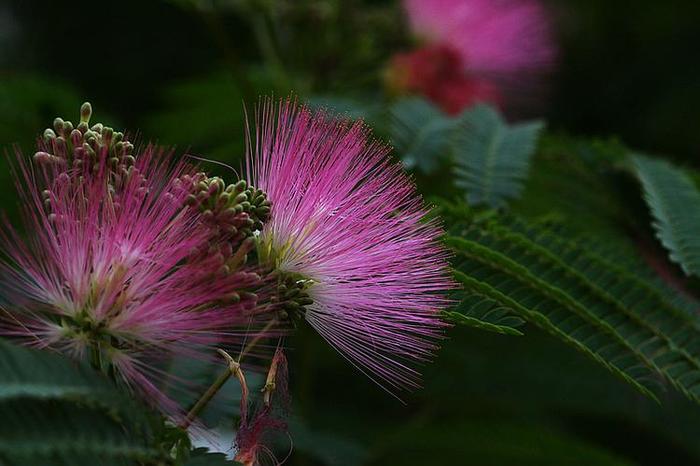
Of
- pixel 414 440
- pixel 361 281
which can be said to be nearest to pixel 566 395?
pixel 414 440

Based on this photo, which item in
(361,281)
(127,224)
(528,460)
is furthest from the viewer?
(528,460)

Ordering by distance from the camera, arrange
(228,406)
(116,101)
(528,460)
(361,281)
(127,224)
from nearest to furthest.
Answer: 1. (127,224)
2. (361,281)
3. (228,406)
4. (528,460)
5. (116,101)

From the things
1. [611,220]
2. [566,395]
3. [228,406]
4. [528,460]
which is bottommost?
[228,406]

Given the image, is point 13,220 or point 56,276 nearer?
point 56,276

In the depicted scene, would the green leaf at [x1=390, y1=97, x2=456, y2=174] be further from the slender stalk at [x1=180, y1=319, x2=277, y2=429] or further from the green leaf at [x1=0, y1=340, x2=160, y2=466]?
the green leaf at [x1=0, y1=340, x2=160, y2=466]

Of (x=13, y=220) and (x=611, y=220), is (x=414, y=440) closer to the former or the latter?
(x=611, y=220)

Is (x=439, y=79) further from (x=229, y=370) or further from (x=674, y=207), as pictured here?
(x=229, y=370)

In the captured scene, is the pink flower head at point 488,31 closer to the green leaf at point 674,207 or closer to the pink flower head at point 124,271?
the green leaf at point 674,207
